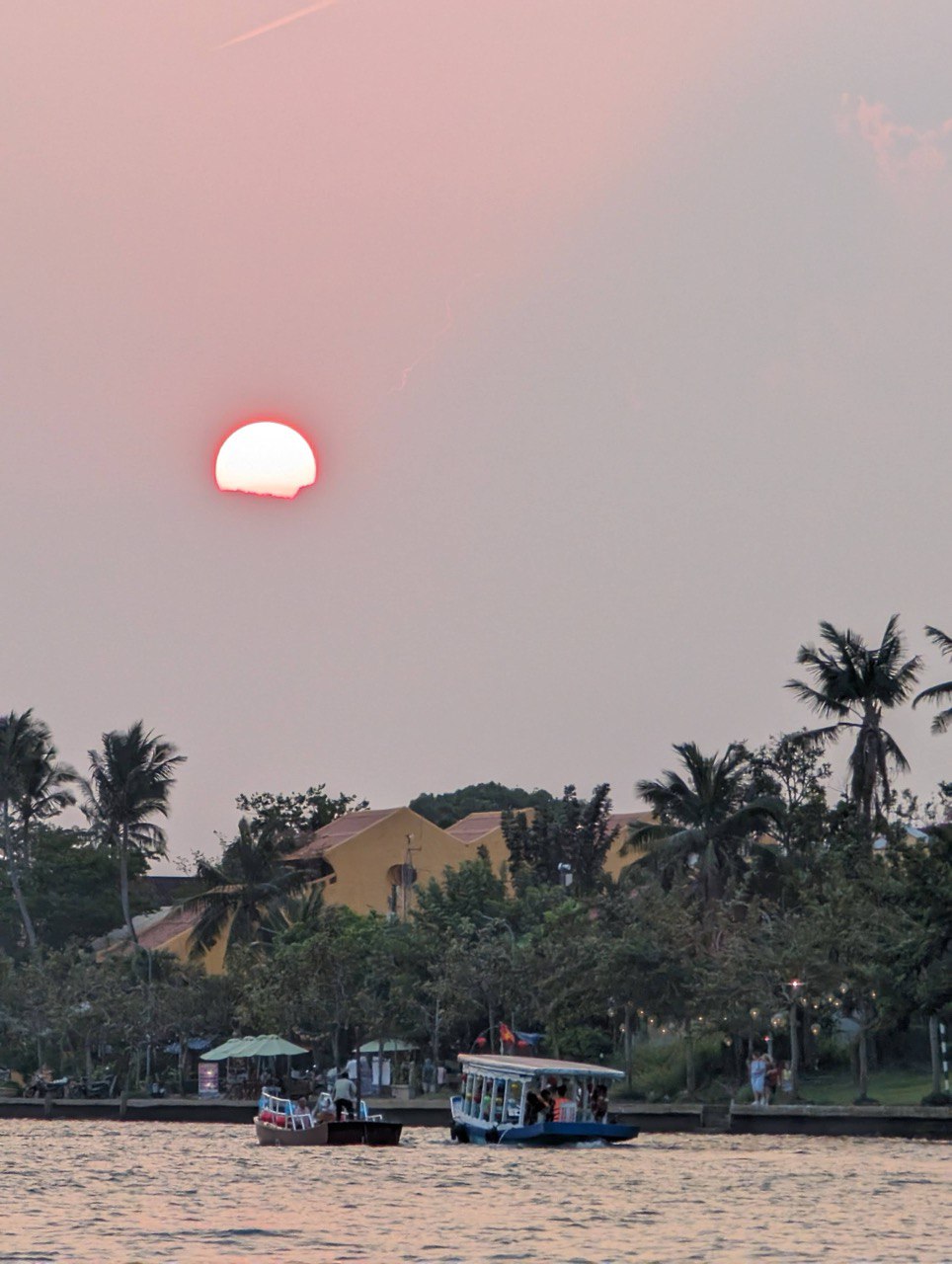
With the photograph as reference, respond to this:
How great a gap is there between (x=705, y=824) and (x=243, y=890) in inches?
1067

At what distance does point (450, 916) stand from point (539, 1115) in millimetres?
29886

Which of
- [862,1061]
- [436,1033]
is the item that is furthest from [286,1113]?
[436,1033]

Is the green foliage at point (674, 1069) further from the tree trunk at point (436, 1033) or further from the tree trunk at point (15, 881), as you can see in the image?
the tree trunk at point (15, 881)

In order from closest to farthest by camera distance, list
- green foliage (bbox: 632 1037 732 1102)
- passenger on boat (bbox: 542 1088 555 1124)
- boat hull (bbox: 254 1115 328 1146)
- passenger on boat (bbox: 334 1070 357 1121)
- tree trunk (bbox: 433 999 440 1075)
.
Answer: passenger on boat (bbox: 542 1088 555 1124) < boat hull (bbox: 254 1115 328 1146) < passenger on boat (bbox: 334 1070 357 1121) < green foliage (bbox: 632 1037 732 1102) < tree trunk (bbox: 433 999 440 1075)

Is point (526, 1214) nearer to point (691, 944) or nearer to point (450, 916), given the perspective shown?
point (691, 944)

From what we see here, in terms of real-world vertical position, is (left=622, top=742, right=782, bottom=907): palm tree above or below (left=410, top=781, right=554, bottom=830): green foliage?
below

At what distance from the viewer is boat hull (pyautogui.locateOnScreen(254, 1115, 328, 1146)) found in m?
56.4

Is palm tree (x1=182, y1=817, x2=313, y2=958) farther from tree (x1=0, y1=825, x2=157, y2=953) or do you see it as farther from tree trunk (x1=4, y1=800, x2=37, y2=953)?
tree (x1=0, y1=825, x2=157, y2=953)

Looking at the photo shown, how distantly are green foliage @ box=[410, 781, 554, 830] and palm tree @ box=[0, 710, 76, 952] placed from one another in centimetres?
4798

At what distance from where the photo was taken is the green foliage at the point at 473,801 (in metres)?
159

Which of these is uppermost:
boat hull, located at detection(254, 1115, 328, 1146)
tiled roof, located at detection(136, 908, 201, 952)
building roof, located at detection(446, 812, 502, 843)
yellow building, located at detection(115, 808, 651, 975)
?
building roof, located at detection(446, 812, 502, 843)

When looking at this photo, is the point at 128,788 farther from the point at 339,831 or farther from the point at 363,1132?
the point at 363,1132

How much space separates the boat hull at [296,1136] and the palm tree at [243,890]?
125 feet

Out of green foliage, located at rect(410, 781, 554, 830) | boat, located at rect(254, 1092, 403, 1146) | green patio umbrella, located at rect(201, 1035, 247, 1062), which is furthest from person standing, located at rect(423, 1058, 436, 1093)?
green foliage, located at rect(410, 781, 554, 830)
